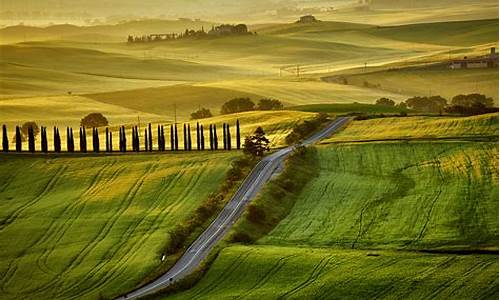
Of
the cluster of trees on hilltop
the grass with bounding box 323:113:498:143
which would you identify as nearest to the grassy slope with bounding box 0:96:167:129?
the cluster of trees on hilltop

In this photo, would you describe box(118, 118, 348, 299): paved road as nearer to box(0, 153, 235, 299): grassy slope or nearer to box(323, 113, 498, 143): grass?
box(0, 153, 235, 299): grassy slope

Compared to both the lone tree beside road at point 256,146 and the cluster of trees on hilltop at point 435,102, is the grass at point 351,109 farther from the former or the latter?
the lone tree beside road at point 256,146

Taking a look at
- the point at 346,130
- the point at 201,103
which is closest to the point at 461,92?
the point at 201,103

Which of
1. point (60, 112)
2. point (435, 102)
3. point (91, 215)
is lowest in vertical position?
point (60, 112)

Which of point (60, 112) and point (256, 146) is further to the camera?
point (60, 112)

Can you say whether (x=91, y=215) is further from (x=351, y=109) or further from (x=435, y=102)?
(x=435, y=102)

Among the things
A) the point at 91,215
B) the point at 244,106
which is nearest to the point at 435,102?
the point at 244,106

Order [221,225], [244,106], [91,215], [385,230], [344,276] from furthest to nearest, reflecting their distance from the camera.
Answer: [244,106], [91,215], [221,225], [385,230], [344,276]
